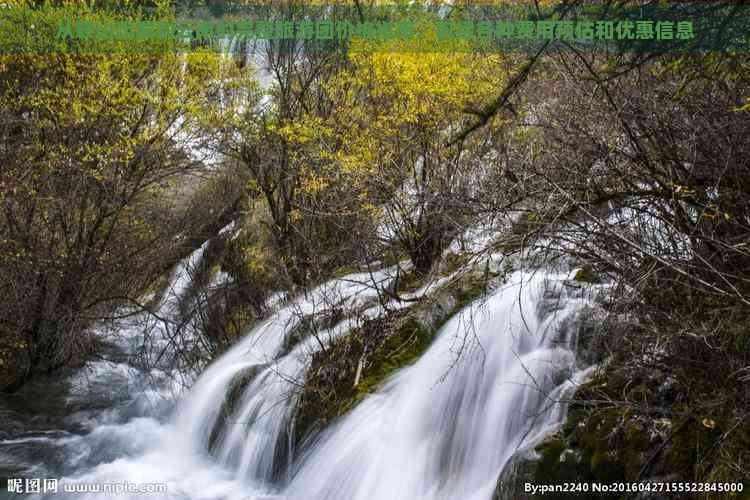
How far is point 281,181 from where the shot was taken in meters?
13.1

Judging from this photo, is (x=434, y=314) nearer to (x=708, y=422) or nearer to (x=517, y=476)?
(x=517, y=476)

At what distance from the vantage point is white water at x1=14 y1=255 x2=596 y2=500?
6012 mm

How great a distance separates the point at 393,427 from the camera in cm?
669

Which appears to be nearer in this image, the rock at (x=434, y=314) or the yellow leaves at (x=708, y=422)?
the yellow leaves at (x=708, y=422)

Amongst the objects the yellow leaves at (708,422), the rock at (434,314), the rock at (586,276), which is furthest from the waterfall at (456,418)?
the yellow leaves at (708,422)

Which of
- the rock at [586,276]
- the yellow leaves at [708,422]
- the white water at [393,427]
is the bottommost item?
the white water at [393,427]

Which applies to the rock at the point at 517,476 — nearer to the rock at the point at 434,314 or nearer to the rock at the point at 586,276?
the rock at the point at 586,276

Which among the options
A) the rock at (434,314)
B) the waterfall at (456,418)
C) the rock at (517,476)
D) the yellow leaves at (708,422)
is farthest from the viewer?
the rock at (434,314)

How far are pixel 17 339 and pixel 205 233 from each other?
22.7 feet

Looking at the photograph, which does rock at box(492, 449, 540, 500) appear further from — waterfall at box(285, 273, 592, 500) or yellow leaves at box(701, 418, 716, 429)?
yellow leaves at box(701, 418, 716, 429)

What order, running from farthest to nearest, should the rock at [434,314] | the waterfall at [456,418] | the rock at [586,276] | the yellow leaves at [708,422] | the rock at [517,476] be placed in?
the rock at [434,314] < the rock at [586,276] < the waterfall at [456,418] < the rock at [517,476] < the yellow leaves at [708,422]

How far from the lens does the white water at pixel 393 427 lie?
601 cm

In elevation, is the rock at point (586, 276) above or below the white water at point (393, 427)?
above

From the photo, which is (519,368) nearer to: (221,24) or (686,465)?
(686,465)
